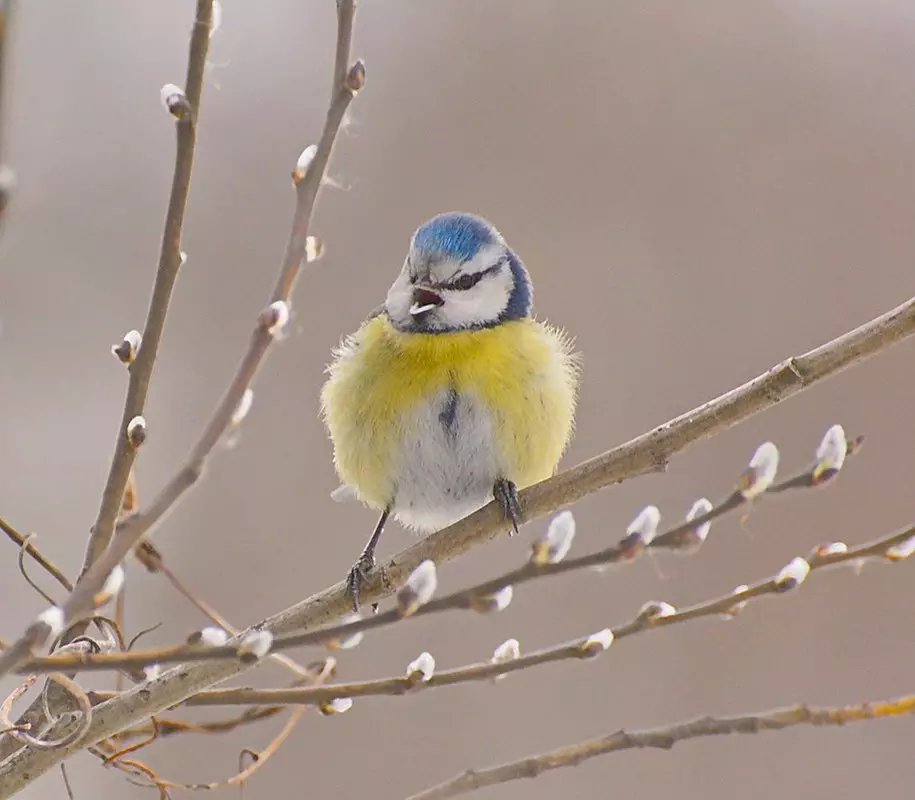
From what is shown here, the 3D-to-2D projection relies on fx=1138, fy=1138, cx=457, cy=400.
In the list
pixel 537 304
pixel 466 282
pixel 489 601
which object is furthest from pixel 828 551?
pixel 537 304

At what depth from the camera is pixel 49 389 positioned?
9.28 feet

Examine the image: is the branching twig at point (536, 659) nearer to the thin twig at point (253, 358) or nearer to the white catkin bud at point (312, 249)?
the thin twig at point (253, 358)

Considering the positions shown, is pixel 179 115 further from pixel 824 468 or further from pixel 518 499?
pixel 518 499

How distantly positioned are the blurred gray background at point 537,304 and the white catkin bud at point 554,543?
167cm

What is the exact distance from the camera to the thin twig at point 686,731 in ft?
2.40

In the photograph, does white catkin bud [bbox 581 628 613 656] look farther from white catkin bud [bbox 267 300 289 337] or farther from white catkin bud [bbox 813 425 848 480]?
white catkin bud [bbox 267 300 289 337]

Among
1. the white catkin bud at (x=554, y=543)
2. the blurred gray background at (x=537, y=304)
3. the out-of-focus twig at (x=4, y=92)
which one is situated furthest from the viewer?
the blurred gray background at (x=537, y=304)

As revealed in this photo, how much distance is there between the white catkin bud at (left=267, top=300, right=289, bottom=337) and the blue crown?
86 cm

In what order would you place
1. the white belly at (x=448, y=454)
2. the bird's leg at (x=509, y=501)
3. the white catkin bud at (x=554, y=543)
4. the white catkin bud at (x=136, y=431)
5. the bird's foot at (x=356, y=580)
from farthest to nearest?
the white belly at (x=448, y=454) < the bird's leg at (x=509, y=501) < the bird's foot at (x=356, y=580) < the white catkin bud at (x=136, y=431) < the white catkin bud at (x=554, y=543)

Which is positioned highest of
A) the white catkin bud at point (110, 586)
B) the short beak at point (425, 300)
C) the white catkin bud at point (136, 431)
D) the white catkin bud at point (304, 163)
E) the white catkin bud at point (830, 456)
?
the short beak at point (425, 300)

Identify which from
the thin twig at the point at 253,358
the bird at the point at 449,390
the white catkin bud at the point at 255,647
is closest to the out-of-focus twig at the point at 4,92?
the thin twig at the point at 253,358

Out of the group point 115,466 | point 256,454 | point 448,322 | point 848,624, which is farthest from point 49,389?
point 115,466

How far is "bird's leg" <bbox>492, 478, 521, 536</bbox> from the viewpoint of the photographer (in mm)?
1158

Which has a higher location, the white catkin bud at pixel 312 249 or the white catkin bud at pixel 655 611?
the white catkin bud at pixel 312 249
